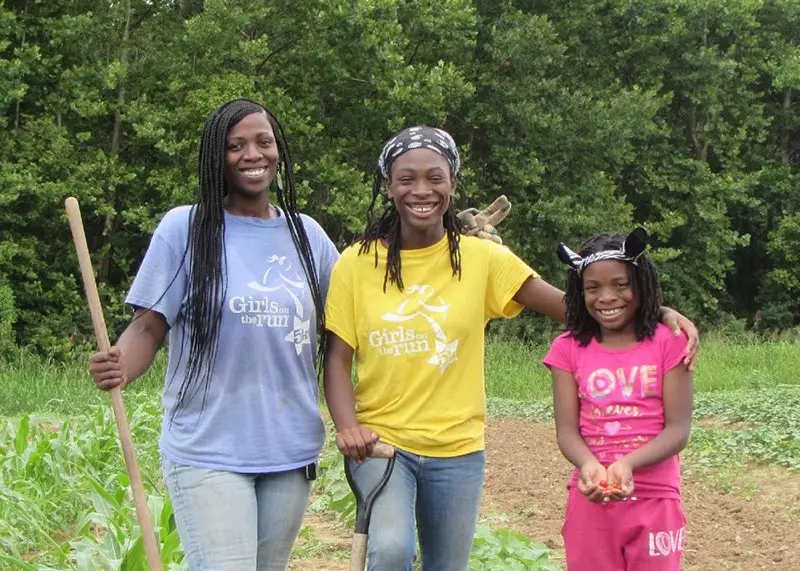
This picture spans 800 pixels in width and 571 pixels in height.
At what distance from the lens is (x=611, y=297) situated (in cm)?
315

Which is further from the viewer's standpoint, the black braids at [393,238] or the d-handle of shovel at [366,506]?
the black braids at [393,238]

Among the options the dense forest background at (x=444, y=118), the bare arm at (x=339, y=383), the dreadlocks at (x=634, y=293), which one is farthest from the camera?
the dense forest background at (x=444, y=118)

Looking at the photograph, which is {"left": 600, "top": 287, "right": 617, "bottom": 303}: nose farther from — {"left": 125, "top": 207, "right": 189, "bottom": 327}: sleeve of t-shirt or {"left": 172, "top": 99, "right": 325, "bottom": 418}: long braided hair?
{"left": 125, "top": 207, "right": 189, "bottom": 327}: sleeve of t-shirt

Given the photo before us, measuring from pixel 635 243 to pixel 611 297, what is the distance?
180 mm

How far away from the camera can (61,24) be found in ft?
58.7

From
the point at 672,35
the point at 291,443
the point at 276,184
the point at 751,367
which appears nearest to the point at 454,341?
the point at 291,443

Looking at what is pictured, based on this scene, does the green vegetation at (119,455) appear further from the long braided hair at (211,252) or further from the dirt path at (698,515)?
the long braided hair at (211,252)

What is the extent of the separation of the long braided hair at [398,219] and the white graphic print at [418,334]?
78 mm

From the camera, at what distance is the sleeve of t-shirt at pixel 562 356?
320 cm

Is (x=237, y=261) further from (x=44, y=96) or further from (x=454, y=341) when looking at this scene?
(x=44, y=96)

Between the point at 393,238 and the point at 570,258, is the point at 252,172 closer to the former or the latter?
the point at 393,238

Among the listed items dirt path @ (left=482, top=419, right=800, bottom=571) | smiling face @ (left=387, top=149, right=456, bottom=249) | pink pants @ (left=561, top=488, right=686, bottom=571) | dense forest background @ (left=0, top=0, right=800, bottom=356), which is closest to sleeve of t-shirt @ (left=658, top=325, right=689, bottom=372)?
pink pants @ (left=561, top=488, right=686, bottom=571)

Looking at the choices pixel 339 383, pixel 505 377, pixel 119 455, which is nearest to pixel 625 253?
pixel 339 383

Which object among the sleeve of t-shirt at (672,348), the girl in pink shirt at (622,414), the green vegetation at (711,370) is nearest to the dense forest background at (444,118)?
the green vegetation at (711,370)
